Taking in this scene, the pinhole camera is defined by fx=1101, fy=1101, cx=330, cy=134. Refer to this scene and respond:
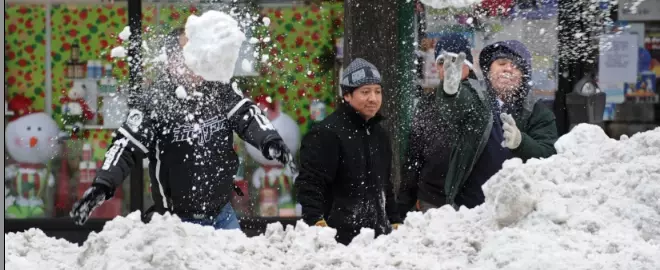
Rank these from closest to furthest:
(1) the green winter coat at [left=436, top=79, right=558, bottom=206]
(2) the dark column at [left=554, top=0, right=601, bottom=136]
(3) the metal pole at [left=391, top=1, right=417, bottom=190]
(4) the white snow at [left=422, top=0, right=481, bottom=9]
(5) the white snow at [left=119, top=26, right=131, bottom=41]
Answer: (1) the green winter coat at [left=436, top=79, right=558, bottom=206] → (3) the metal pole at [left=391, top=1, right=417, bottom=190] → (4) the white snow at [left=422, top=0, right=481, bottom=9] → (5) the white snow at [left=119, top=26, right=131, bottom=41] → (2) the dark column at [left=554, top=0, right=601, bottom=136]

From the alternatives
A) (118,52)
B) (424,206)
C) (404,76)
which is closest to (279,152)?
(424,206)

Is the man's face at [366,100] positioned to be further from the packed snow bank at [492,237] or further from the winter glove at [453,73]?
the packed snow bank at [492,237]

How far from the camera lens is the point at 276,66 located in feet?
29.6

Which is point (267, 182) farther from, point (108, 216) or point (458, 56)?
point (458, 56)

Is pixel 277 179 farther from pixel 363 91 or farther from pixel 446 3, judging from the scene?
pixel 363 91

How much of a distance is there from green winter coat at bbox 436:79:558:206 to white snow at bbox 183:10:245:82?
126 cm

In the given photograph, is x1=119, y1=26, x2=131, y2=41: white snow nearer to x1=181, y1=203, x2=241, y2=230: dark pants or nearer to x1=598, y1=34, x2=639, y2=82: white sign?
x1=181, y1=203, x2=241, y2=230: dark pants

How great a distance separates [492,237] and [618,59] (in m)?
5.28

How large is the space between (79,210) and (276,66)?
3.96 m

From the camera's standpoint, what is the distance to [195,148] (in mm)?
5570

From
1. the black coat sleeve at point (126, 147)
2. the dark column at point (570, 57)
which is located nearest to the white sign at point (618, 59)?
the dark column at point (570, 57)

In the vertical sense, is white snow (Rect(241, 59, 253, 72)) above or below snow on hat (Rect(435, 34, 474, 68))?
below

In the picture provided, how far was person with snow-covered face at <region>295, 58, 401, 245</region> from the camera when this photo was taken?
5.56 metres

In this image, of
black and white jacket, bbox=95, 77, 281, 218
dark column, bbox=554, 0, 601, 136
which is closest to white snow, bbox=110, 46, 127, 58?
black and white jacket, bbox=95, 77, 281, 218
